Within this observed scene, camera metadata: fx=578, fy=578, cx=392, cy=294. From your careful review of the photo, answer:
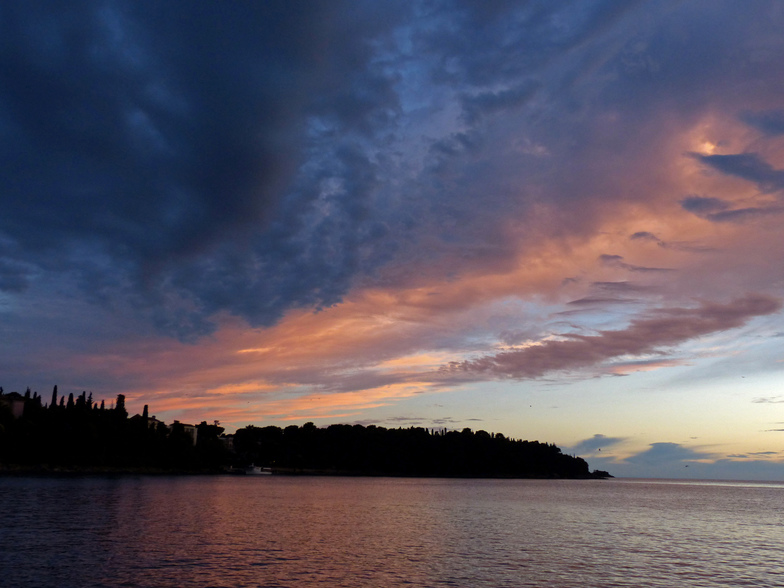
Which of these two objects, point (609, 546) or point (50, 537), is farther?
point (609, 546)

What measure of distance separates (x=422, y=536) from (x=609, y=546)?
70.8 ft

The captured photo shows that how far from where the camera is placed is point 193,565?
153 ft

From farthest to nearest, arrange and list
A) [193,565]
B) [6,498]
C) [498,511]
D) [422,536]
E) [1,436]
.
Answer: [1,436] < [498,511] < [6,498] < [422,536] < [193,565]

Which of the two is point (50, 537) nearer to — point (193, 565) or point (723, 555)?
point (193, 565)

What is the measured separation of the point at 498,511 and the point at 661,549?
5071cm

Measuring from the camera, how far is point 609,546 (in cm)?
6612

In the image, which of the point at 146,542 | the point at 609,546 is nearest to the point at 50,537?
the point at 146,542

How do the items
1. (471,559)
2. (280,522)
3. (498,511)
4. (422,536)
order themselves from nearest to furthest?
(471,559), (422,536), (280,522), (498,511)

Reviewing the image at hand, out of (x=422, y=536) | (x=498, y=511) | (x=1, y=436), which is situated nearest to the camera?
(x=422, y=536)

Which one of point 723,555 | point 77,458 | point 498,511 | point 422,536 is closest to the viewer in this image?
point 723,555

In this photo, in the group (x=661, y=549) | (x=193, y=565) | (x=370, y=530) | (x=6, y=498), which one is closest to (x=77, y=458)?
(x=6, y=498)

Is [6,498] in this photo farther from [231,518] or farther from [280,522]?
[280,522]

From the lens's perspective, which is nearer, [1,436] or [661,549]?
[661,549]

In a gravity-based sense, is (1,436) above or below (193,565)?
above
